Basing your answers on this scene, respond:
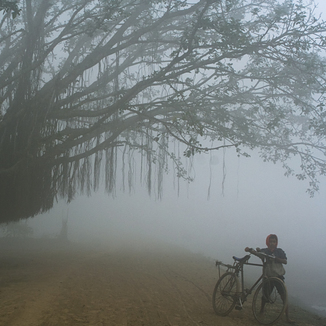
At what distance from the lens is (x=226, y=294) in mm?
4773

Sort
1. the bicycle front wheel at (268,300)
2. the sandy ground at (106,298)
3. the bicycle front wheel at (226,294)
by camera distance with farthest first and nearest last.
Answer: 1. the bicycle front wheel at (226,294)
2. the bicycle front wheel at (268,300)
3. the sandy ground at (106,298)

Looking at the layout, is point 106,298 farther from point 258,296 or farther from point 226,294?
point 258,296

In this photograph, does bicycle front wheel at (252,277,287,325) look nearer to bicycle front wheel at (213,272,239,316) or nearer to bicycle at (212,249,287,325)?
bicycle at (212,249,287,325)

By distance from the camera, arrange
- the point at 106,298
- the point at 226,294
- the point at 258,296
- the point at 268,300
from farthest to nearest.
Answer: the point at 106,298 → the point at 226,294 → the point at 258,296 → the point at 268,300

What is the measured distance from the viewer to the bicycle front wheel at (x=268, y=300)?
4.38 metres

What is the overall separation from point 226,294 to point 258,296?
1.36 ft

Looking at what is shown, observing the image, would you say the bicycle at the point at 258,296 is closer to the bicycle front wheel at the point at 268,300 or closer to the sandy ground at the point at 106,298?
the bicycle front wheel at the point at 268,300

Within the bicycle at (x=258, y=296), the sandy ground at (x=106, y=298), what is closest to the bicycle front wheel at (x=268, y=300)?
the bicycle at (x=258, y=296)

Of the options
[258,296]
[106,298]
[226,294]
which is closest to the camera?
[258,296]

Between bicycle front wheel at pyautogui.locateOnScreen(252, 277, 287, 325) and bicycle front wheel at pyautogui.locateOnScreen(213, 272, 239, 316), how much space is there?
28cm

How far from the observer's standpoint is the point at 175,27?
9594 millimetres

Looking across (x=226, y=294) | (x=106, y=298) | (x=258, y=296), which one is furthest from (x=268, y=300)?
(x=106, y=298)

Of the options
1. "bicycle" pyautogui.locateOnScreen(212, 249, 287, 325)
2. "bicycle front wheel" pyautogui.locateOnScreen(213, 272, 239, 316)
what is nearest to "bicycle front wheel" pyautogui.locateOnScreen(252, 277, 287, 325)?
"bicycle" pyautogui.locateOnScreen(212, 249, 287, 325)

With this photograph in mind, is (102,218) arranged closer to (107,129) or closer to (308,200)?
(308,200)
